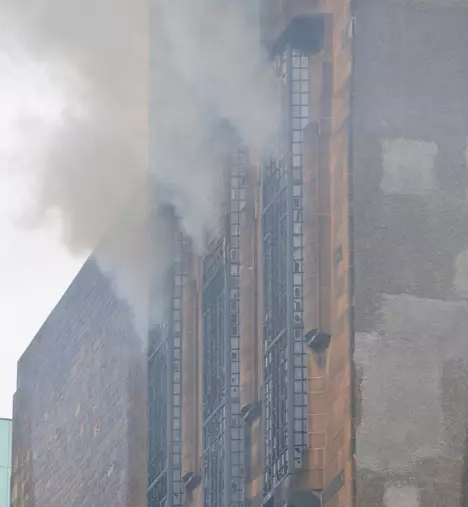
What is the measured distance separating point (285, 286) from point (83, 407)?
46.1ft

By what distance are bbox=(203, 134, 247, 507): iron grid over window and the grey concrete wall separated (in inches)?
137

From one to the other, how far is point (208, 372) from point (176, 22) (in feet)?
13.9

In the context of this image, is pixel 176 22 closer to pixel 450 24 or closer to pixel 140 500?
pixel 450 24

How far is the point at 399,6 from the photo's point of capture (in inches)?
987

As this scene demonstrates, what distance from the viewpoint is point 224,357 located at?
92.6ft

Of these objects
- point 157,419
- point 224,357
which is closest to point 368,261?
point 224,357

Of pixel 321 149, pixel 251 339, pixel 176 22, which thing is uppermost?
pixel 176 22

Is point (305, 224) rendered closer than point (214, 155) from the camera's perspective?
Yes

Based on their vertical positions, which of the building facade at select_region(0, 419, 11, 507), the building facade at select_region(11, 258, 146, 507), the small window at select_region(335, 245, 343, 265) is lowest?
the building facade at select_region(0, 419, 11, 507)

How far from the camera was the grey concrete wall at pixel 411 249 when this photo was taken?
78.2 feet

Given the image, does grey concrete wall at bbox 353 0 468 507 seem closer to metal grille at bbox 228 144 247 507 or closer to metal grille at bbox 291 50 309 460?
metal grille at bbox 291 50 309 460

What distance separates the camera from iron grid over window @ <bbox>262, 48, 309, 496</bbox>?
24.6m

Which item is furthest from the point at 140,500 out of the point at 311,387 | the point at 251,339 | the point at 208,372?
the point at 311,387

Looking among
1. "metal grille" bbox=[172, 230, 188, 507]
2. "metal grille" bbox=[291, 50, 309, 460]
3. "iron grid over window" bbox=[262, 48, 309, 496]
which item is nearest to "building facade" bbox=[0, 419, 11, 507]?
"metal grille" bbox=[172, 230, 188, 507]
